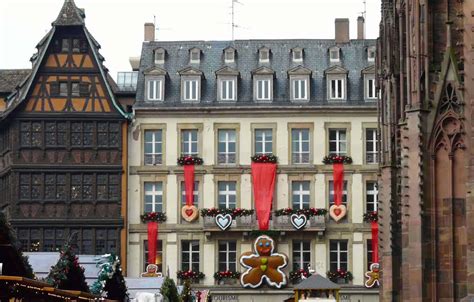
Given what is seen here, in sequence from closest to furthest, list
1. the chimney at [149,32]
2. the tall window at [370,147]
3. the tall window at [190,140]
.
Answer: the tall window at [370,147]
the tall window at [190,140]
the chimney at [149,32]

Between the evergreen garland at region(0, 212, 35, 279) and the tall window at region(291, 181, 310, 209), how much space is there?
61637mm

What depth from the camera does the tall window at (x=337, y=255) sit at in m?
88.9

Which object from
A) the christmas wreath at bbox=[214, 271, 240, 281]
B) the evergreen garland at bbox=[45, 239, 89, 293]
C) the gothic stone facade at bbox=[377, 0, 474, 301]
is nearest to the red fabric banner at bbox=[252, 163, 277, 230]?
the christmas wreath at bbox=[214, 271, 240, 281]

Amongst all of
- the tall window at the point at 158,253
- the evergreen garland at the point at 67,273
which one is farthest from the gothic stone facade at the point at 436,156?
the tall window at the point at 158,253

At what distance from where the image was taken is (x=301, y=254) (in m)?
89.1

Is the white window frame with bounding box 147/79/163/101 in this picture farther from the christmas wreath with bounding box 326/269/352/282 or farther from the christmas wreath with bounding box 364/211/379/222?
the christmas wreath with bounding box 326/269/352/282

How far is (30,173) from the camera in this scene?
88875mm

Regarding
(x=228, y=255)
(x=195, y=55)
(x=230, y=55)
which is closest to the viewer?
(x=228, y=255)

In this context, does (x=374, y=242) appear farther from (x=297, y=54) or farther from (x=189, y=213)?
(x=297, y=54)

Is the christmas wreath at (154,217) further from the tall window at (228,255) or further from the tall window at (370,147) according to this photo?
the tall window at (370,147)

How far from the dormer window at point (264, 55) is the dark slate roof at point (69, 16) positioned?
1055 cm

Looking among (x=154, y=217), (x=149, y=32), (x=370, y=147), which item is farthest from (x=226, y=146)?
(x=149, y=32)

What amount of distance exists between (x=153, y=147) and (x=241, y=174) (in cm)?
528

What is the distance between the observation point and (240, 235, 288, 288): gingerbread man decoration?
88250 millimetres
